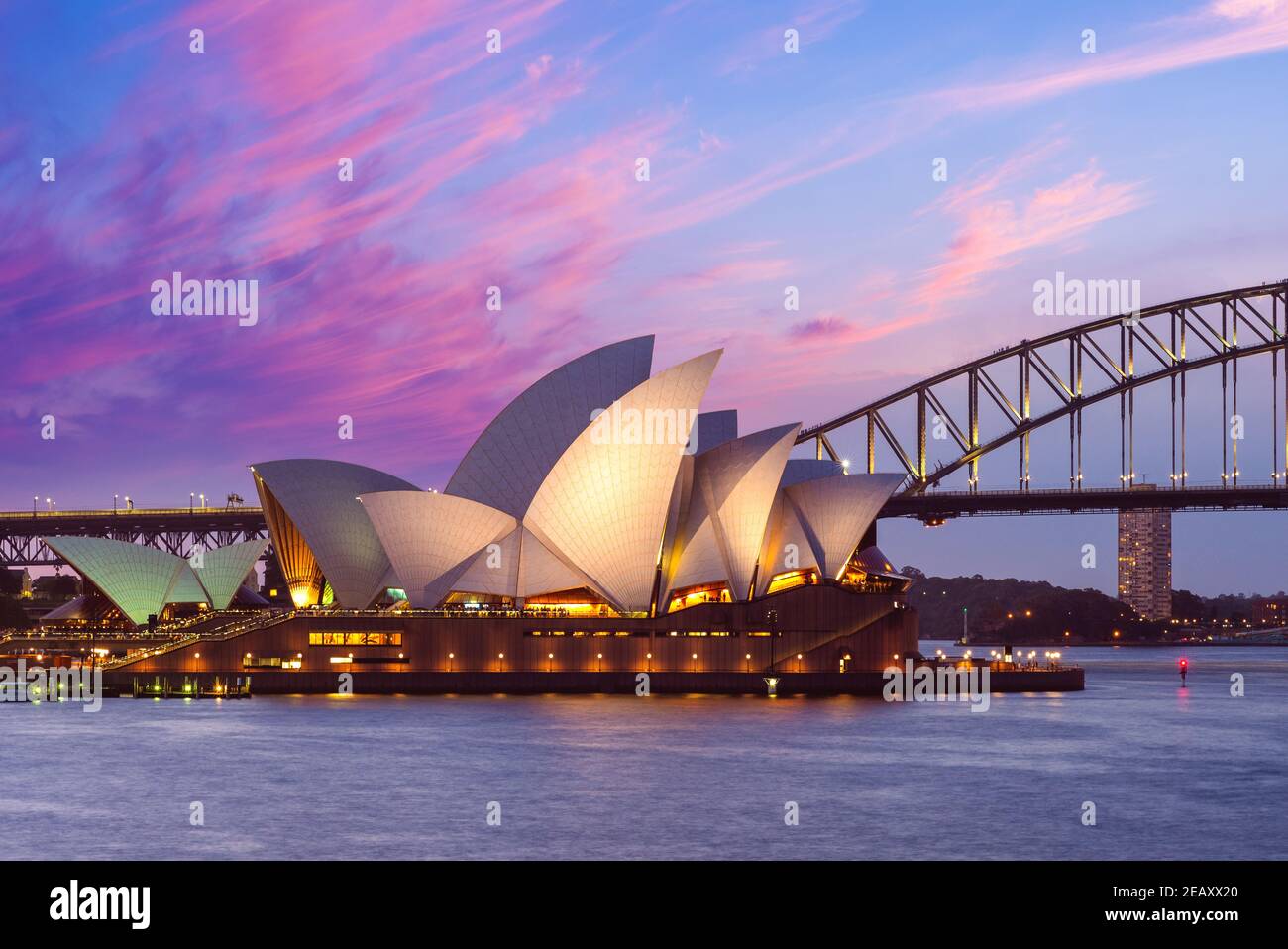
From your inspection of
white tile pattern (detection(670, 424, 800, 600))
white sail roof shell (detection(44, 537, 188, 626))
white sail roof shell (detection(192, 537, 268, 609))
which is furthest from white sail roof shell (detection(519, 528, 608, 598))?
white sail roof shell (detection(44, 537, 188, 626))

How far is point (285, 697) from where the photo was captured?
6216 cm

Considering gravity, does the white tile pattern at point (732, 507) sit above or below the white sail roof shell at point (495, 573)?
above

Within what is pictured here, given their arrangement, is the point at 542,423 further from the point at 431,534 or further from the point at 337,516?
the point at 337,516

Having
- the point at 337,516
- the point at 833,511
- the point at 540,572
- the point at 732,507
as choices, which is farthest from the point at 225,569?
the point at 833,511

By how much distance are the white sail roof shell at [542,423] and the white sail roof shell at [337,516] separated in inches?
234

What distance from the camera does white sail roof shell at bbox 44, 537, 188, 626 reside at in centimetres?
8362

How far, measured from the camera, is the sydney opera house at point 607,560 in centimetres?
6269

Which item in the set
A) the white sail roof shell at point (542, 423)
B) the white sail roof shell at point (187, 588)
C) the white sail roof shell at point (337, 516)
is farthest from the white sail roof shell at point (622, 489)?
the white sail roof shell at point (187, 588)

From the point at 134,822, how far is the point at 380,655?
37.0 metres

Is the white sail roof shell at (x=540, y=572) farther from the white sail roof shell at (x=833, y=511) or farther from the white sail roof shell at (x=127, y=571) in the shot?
the white sail roof shell at (x=127, y=571)

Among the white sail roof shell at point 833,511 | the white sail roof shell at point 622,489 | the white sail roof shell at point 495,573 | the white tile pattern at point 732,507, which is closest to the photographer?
the white sail roof shell at point 622,489

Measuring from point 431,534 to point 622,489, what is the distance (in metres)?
9.92

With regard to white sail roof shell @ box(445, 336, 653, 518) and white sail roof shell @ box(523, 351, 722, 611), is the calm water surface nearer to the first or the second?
white sail roof shell @ box(523, 351, 722, 611)
